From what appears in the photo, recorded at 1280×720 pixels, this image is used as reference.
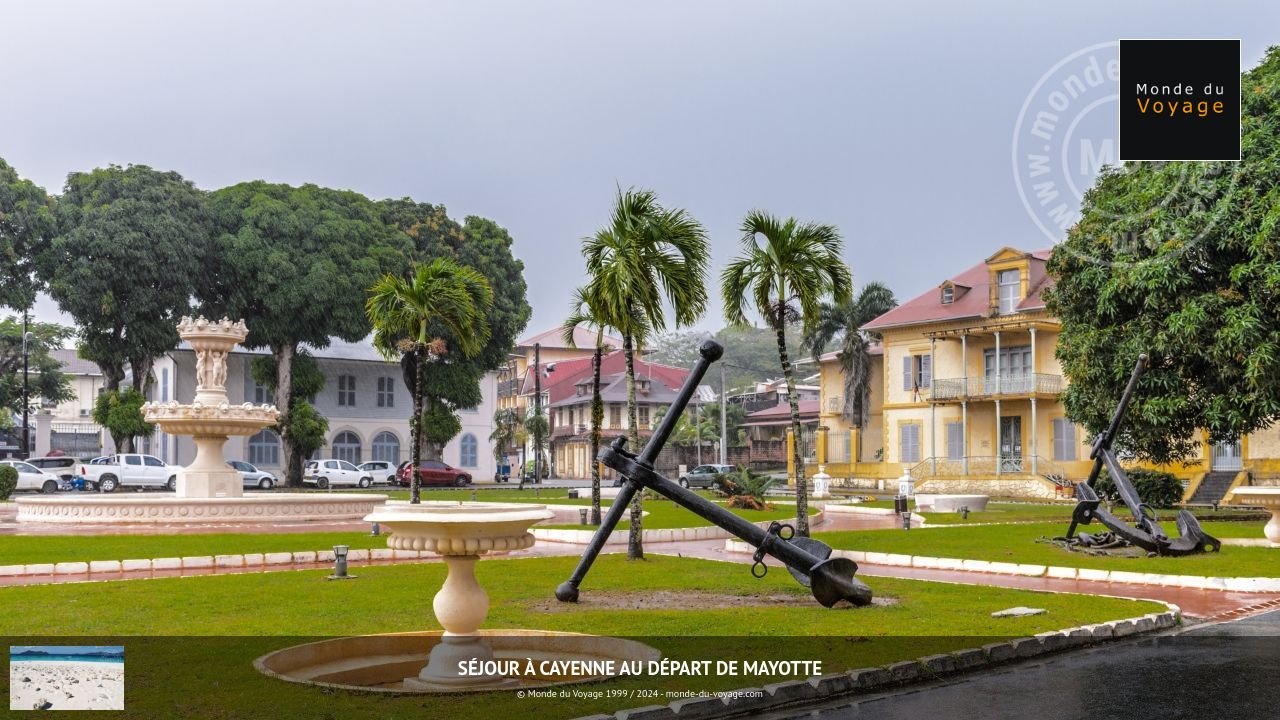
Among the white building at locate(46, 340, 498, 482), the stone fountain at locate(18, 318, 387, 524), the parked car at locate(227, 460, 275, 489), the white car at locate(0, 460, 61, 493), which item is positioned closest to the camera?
the stone fountain at locate(18, 318, 387, 524)

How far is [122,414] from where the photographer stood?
166ft

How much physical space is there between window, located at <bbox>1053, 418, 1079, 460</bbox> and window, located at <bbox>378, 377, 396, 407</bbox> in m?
33.9

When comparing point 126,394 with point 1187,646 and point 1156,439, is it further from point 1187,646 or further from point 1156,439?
point 1187,646

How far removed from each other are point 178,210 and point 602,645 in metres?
46.7

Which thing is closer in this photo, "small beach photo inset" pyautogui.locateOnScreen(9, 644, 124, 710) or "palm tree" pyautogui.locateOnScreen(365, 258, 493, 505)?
"small beach photo inset" pyautogui.locateOnScreen(9, 644, 124, 710)

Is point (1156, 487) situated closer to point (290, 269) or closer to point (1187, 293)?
point (1187, 293)

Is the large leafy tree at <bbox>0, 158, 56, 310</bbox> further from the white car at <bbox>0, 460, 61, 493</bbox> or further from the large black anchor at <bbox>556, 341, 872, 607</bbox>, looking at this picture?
the large black anchor at <bbox>556, 341, 872, 607</bbox>

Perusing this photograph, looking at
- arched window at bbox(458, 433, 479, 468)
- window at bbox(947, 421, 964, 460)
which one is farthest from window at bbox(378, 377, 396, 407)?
window at bbox(947, 421, 964, 460)

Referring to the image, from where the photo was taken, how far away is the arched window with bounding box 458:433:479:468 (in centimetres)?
6494

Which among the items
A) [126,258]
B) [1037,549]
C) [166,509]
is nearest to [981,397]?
[1037,549]

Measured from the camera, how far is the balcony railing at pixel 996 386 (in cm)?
4878

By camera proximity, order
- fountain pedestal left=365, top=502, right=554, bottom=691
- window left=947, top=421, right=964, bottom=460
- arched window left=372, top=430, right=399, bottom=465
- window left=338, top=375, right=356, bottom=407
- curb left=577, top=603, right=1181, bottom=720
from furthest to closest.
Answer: arched window left=372, top=430, right=399, bottom=465 → window left=338, top=375, right=356, bottom=407 → window left=947, top=421, right=964, bottom=460 → fountain pedestal left=365, top=502, right=554, bottom=691 → curb left=577, top=603, right=1181, bottom=720

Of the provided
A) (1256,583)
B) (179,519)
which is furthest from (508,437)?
Answer: (1256,583)

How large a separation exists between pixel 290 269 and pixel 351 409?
43.3 ft
